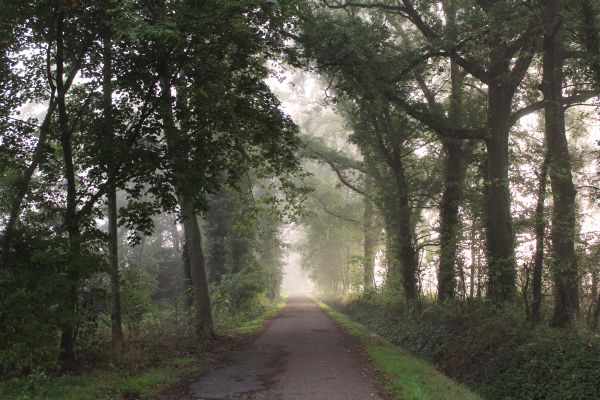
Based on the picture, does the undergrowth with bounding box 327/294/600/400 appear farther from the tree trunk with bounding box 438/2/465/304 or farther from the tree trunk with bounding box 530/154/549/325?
the tree trunk with bounding box 438/2/465/304

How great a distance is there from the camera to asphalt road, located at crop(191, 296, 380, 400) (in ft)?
27.9

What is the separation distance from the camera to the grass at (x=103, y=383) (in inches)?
306

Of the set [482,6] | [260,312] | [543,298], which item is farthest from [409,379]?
[260,312]

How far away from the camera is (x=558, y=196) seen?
13266 mm

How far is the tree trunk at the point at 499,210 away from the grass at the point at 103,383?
8.62 metres

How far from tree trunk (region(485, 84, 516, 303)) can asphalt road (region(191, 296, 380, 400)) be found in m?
4.67

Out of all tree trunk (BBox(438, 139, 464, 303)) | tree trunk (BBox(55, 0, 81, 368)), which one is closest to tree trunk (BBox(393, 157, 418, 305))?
tree trunk (BBox(438, 139, 464, 303))

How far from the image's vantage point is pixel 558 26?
11.1 m

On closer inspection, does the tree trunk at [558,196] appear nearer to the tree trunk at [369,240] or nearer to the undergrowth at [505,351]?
the undergrowth at [505,351]

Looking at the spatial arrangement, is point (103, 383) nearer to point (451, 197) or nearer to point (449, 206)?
point (449, 206)

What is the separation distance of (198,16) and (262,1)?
1311 mm

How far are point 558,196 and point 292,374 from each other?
863 cm

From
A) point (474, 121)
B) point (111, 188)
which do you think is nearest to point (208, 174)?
point (111, 188)

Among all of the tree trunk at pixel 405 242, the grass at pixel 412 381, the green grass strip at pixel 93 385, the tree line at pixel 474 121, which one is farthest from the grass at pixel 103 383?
the tree trunk at pixel 405 242
